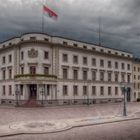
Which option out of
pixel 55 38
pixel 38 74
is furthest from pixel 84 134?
pixel 55 38

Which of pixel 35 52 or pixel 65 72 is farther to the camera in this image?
pixel 65 72

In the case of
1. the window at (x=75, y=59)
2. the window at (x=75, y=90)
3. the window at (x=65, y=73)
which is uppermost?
the window at (x=75, y=59)

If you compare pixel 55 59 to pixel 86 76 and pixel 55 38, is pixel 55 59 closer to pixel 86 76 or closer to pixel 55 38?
pixel 55 38

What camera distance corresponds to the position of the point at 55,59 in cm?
4281

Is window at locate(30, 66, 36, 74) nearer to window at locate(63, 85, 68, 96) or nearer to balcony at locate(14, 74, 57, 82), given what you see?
balcony at locate(14, 74, 57, 82)

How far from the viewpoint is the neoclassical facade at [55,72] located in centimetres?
4022

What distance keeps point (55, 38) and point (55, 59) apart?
14.4 feet

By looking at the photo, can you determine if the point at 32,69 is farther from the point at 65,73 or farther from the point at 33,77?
the point at 65,73

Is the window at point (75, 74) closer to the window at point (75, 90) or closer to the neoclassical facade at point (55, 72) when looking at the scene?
the neoclassical facade at point (55, 72)

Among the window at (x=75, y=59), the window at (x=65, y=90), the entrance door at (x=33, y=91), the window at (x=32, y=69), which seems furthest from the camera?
the window at (x=75, y=59)

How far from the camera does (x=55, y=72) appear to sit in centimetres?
4241

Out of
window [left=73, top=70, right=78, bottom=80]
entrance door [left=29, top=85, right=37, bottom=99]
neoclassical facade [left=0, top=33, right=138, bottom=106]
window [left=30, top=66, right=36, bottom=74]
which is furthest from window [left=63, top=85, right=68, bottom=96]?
window [left=30, top=66, right=36, bottom=74]

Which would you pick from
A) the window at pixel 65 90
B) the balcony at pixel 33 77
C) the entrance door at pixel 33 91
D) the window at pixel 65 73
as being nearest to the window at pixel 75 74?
the window at pixel 65 73

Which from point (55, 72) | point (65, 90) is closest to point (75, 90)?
point (65, 90)
